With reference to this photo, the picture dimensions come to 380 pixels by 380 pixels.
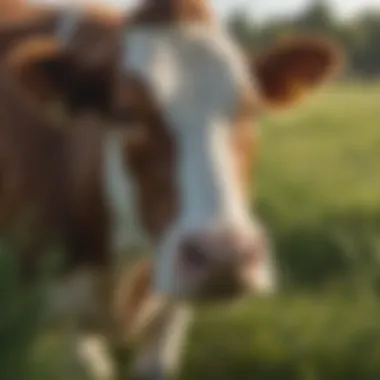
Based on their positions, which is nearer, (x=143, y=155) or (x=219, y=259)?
(x=219, y=259)

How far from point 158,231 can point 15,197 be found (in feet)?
1.35

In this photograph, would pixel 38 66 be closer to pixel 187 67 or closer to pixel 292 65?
pixel 187 67

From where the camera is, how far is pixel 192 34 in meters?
2.79

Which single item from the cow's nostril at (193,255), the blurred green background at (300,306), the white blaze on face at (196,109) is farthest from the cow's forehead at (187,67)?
the blurred green background at (300,306)

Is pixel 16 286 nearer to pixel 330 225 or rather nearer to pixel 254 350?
pixel 254 350

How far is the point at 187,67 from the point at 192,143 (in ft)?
0.65

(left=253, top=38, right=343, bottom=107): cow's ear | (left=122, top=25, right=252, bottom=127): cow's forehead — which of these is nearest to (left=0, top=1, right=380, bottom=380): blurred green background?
(left=253, top=38, right=343, bottom=107): cow's ear

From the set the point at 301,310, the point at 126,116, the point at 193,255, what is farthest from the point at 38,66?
the point at 301,310

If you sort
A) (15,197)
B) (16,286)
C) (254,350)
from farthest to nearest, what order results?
1. (254,350)
2. (15,197)
3. (16,286)

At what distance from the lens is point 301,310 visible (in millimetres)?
3445

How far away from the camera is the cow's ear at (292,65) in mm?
2996

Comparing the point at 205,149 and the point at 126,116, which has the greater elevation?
the point at 126,116

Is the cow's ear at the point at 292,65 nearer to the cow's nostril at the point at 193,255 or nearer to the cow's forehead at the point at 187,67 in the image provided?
the cow's forehead at the point at 187,67

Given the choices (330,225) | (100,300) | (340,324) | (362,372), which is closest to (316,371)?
(362,372)
